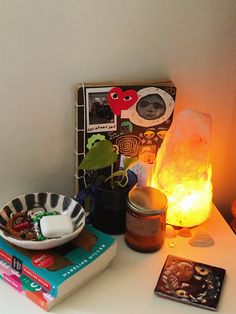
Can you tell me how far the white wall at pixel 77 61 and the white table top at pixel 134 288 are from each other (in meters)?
0.25

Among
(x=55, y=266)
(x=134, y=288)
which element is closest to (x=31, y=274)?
(x=55, y=266)

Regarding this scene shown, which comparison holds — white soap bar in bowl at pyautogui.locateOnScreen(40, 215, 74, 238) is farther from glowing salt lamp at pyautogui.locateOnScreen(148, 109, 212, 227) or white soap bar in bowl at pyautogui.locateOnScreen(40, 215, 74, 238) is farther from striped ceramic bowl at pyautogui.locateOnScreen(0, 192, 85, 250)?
glowing salt lamp at pyautogui.locateOnScreen(148, 109, 212, 227)

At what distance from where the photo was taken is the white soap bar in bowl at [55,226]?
34.9 inches

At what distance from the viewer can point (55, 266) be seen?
848 millimetres

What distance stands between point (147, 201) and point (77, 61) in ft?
0.99

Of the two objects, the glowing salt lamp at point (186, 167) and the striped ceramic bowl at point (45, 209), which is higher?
the glowing salt lamp at point (186, 167)

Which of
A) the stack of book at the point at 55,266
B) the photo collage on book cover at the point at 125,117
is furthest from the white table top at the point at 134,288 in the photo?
the photo collage on book cover at the point at 125,117

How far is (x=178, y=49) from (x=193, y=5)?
0.09 meters

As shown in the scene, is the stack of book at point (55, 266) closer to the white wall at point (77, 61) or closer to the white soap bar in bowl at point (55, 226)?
the white soap bar in bowl at point (55, 226)

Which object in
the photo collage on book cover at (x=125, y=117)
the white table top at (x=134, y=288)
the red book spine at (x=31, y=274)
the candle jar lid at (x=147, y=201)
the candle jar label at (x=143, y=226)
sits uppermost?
the photo collage on book cover at (x=125, y=117)

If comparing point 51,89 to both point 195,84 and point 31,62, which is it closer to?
point 31,62

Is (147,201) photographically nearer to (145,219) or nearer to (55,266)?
(145,219)

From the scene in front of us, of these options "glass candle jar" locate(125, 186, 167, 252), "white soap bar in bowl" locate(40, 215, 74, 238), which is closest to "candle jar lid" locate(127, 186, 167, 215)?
"glass candle jar" locate(125, 186, 167, 252)

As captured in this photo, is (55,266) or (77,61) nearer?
(55,266)
